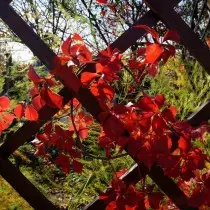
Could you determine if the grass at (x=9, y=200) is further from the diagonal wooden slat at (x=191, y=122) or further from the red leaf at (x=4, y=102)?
the red leaf at (x=4, y=102)

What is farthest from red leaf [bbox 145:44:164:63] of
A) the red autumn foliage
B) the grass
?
the grass

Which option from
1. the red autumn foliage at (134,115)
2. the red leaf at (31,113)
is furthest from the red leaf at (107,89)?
the red leaf at (31,113)

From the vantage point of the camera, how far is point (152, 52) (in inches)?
42.5

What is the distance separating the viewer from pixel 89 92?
1239 mm

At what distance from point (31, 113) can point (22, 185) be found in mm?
350

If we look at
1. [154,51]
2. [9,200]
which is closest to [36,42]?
[154,51]

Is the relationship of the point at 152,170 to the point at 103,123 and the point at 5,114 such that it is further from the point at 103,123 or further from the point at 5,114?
the point at 5,114

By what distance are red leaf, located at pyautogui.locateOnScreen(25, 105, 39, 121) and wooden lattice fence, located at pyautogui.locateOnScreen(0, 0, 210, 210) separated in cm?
7

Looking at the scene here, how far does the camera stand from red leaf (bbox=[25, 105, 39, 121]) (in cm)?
119

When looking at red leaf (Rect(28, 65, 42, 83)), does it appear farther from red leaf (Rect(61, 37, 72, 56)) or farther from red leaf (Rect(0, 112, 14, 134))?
red leaf (Rect(0, 112, 14, 134))

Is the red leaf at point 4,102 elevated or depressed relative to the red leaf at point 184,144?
elevated

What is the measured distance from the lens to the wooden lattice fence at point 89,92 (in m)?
1.21

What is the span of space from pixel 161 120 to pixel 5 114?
57 cm

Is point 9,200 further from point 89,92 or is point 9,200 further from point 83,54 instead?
point 83,54
